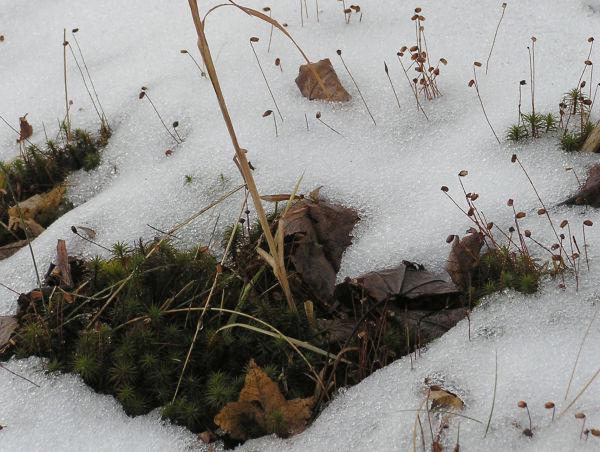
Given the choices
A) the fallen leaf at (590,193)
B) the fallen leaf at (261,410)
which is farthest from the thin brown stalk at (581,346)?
the fallen leaf at (261,410)

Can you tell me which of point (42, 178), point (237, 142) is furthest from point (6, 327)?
point (237, 142)

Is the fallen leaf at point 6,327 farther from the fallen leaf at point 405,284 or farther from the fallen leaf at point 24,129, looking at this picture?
the fallen leaf at point 405,284

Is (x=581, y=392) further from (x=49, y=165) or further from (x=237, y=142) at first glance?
(x=49, y=165)

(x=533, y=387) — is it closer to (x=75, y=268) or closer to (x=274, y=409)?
(x=274, y=409)

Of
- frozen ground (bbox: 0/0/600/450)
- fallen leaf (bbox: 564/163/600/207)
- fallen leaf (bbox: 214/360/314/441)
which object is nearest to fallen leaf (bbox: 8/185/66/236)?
frozen ground (bbox: 0/0/600/450)

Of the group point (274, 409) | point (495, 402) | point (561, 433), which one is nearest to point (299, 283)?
point (274, 409)

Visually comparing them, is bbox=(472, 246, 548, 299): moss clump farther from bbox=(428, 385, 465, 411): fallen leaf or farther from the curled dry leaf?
the curled dry leaf
